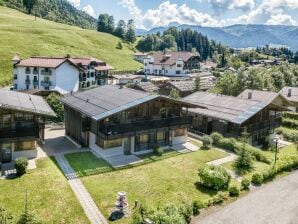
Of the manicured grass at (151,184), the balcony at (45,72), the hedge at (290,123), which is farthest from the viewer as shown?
the balcony at (45,72)

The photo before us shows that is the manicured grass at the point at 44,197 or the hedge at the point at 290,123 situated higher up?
the hedge at the point at 290,123

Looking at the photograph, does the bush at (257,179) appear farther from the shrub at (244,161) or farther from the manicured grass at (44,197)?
the manicured grass at (44,197)

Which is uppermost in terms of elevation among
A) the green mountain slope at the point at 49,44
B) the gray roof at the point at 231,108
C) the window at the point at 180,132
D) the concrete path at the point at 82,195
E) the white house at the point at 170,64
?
the green mountain slope at the point at 49,44

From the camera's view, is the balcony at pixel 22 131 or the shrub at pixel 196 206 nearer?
the shrub at pixel 196 206

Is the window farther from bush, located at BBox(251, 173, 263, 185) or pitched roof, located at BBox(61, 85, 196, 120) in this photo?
bush, located at BBox(251, 173, 263, 185)

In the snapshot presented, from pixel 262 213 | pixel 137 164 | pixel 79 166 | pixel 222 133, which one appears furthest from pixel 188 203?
pixel 222 133

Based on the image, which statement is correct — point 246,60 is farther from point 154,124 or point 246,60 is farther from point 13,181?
point 13,181

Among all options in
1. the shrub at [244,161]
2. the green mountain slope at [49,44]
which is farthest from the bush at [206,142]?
the green mountain slope at [49,44]

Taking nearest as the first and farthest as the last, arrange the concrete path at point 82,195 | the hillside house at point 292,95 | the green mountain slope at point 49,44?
the concrete path at point 82,195, the hillside house at point 292,95, the green mountain slope at point 49,44
